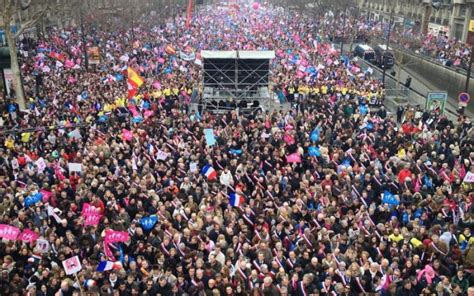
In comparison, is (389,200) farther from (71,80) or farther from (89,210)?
(71,80)

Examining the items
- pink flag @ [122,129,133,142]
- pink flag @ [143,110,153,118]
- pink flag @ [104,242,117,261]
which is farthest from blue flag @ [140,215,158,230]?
pink flag @ [143,110,153,118]

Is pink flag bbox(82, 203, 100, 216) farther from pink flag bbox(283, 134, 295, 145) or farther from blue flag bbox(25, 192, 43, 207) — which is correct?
pink flag bbox(283, 134, 295, 145)

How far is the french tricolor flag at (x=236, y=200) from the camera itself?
11820 millimetres

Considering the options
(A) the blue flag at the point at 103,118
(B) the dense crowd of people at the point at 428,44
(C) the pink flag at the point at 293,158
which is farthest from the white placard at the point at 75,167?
(B) the dense crowd of people at the point at 428,44

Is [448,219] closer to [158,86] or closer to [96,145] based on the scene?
[96,145]

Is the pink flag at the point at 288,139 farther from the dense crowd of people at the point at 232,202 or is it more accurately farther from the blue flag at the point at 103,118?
the blue flag at the point at 103,118

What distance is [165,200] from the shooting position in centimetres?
1209

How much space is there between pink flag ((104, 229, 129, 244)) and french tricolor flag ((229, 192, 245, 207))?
2834 mm

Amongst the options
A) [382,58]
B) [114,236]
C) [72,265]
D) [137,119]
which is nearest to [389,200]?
[114,236]

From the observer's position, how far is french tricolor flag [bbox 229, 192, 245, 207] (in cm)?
1182

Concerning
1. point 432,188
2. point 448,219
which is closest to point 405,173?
point 432,188

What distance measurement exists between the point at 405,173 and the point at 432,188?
782 millimetres

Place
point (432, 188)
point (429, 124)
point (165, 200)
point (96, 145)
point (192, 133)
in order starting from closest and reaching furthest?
point (165, 200) < point (432, 188) < point (96, 145) < point (192, 133) < point (429, 124)

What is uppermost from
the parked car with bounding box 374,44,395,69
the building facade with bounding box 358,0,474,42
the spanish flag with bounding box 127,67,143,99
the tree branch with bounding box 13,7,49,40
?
the tree branch with bounding box 13,7,49,40
